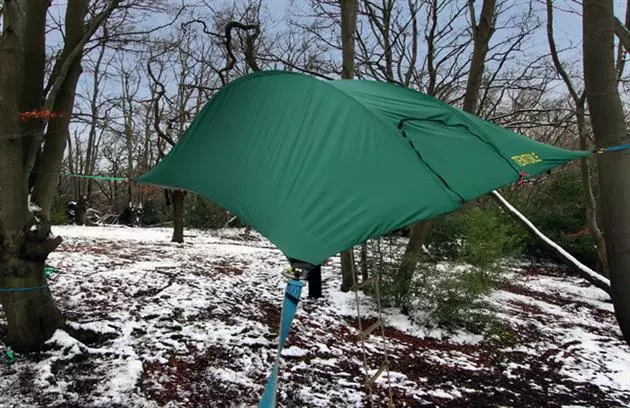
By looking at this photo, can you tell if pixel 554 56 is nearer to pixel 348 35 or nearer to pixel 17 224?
pixel 348 35

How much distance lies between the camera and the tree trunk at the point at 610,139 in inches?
123

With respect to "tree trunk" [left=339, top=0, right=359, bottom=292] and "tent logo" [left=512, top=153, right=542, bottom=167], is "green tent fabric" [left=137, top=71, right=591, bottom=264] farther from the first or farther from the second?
"tree trunk" [left=339, top=0, right=359, bottom=292]

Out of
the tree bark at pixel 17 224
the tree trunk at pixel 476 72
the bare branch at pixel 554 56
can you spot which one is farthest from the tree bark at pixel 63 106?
the bare branch at pixel 554 56

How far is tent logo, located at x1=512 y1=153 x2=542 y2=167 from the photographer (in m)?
2.03

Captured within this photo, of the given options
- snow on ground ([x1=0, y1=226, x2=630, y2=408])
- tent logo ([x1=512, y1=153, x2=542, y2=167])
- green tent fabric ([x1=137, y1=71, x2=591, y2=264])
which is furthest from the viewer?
snow on ground ([x1=0, y1=226, x2=630, y2=408])

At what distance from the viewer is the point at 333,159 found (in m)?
1.65

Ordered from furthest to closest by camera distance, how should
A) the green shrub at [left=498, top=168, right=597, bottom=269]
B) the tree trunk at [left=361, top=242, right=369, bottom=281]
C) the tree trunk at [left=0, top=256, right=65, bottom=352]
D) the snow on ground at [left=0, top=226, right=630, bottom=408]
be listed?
1. the green shrub at [left=498, top=168, right=597, bottom=269]
2. the tree trunk at [left=361, top=242, right=369, bottom=281]
3. the tree trunk at [left=0, top=256, right=65, bottom=352]
4. the snow on ground at [left=0, top=226, right=630, bottom=408]

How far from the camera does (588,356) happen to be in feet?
14.3

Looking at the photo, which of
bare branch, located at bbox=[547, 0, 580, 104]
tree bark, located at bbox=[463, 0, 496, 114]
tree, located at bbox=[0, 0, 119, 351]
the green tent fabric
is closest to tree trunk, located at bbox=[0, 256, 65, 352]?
tree, located at bbox=[0, 0, 119, 351]

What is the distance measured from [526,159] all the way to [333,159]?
1.15 metres

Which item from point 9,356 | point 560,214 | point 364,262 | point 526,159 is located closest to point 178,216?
point 364,262

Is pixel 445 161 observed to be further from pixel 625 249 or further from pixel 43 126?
pixel 43 126

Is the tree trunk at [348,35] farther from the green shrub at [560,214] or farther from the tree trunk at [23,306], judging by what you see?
the green shrub at [560,214]

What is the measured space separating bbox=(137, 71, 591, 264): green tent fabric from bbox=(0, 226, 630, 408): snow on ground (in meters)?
1.41
